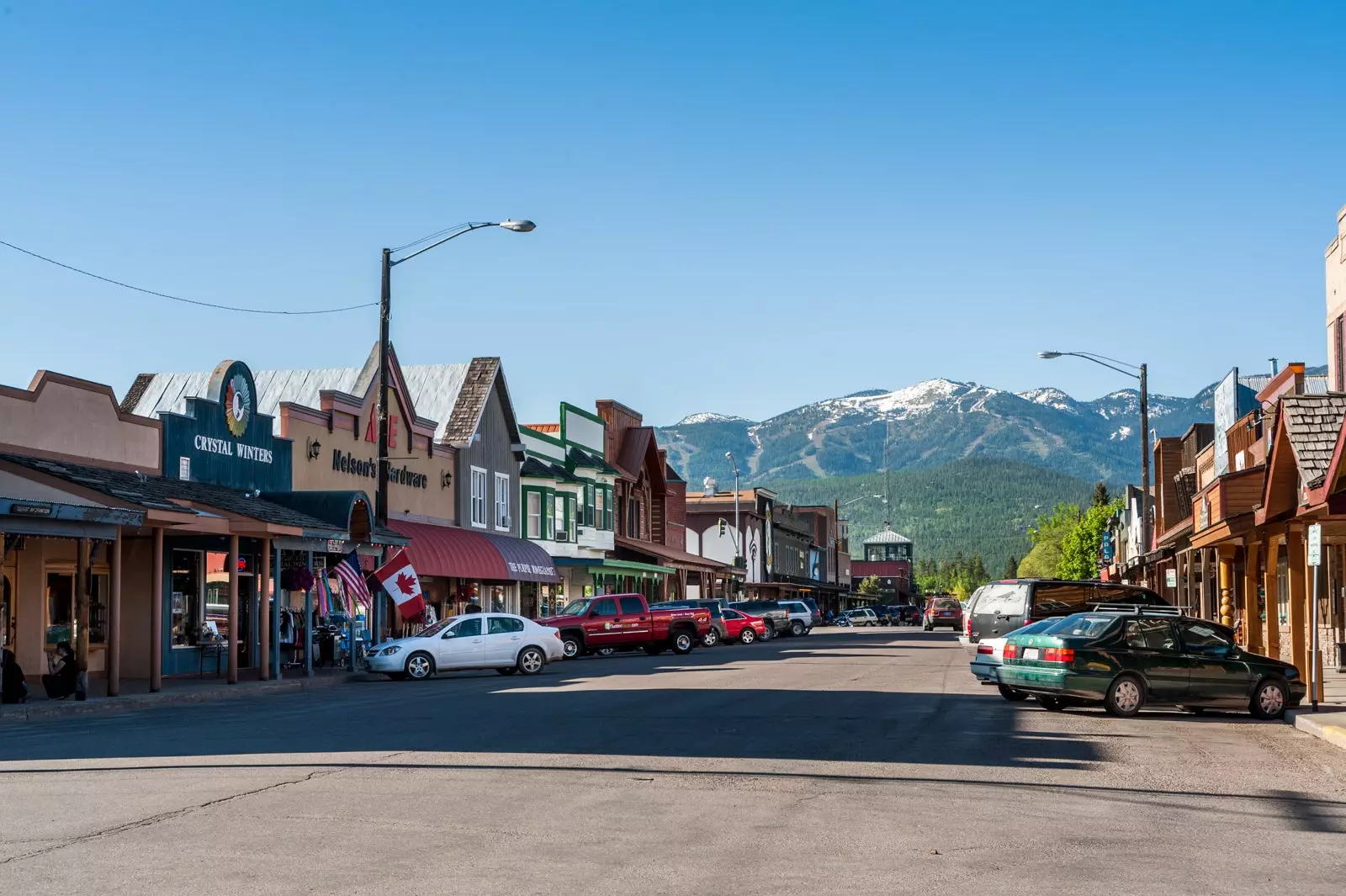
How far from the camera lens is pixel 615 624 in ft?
142

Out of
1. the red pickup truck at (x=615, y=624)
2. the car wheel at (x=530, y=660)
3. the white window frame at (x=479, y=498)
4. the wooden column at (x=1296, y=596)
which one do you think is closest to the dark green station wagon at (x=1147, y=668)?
the wooden column at (x=1296, y=596)

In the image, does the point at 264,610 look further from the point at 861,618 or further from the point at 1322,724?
the point at 861,618

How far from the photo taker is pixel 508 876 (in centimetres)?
855

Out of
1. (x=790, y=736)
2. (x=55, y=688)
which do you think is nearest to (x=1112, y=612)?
(x=790, y=736)

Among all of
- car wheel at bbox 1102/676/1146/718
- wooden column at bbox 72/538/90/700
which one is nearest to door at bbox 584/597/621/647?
wooden column at bbox 72/538/90/700

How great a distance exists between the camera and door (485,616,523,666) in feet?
105

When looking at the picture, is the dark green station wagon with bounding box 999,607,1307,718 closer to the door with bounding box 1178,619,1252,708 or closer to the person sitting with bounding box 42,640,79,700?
the door with bounding box 1178,619,1252,708

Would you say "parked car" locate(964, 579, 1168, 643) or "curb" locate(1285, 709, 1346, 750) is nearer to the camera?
"curb" locate(1285, 709, 1346, 750)

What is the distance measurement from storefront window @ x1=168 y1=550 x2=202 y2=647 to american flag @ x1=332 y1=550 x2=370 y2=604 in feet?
10.1

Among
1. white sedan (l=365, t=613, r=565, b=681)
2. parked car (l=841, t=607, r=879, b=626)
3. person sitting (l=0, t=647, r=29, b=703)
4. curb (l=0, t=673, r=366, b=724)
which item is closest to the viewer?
curb (l=0, t=673, r=366, b=724)

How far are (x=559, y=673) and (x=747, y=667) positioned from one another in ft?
14.1

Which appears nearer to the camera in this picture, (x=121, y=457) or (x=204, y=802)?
(x=204, y=802)

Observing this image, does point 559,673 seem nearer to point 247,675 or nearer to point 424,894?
point 247,675

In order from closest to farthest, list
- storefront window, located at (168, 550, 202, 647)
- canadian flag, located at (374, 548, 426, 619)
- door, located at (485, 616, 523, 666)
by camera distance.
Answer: door, located at (485, 616, 523, 666) → storefront window, located at (168, 550, 202, 647) → canadian flag, located at (374, 548, 426, 619)
